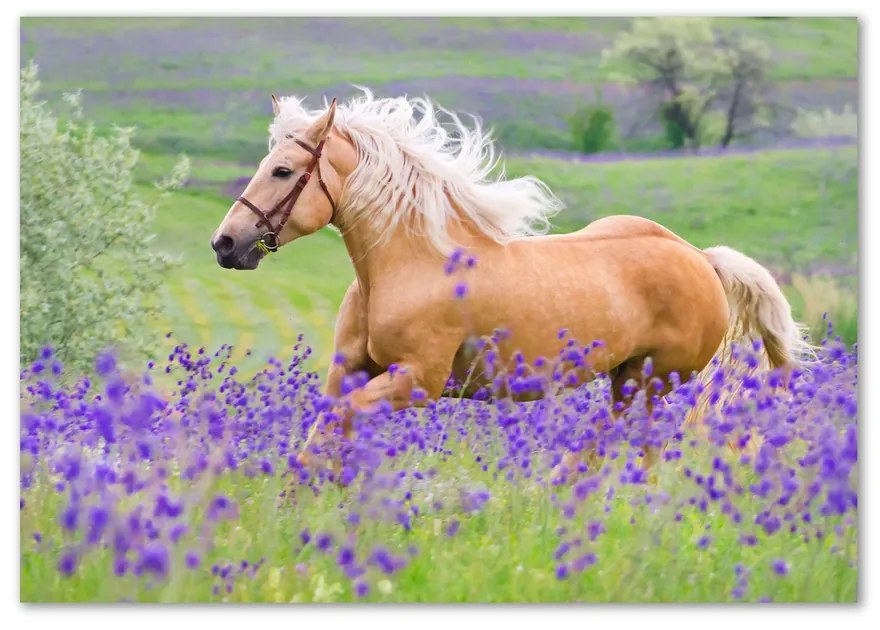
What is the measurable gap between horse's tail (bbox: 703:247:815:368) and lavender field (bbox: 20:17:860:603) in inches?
3.4

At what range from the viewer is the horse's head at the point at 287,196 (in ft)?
15.4

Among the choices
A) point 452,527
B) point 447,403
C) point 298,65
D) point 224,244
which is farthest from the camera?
point 298,65

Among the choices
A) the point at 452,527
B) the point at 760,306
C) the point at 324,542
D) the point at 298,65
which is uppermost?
the point at 298,65

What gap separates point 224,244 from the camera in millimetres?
4680

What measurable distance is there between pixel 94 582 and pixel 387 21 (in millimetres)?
2626

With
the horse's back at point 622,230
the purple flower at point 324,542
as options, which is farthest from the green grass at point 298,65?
the purple flower at point 324,542

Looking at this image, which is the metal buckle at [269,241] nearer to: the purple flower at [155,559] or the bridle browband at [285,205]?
the bridle browband at [285,205]

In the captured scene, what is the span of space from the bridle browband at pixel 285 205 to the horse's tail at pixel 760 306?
1899mm

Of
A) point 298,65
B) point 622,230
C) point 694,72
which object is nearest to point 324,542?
point 622,230

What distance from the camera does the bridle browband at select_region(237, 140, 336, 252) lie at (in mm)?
4719

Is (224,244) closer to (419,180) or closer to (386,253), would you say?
(386,253)

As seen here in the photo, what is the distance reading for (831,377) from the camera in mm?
4848

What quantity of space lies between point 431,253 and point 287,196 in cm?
61

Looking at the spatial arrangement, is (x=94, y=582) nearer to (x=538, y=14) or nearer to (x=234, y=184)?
(x=234, y=184)
